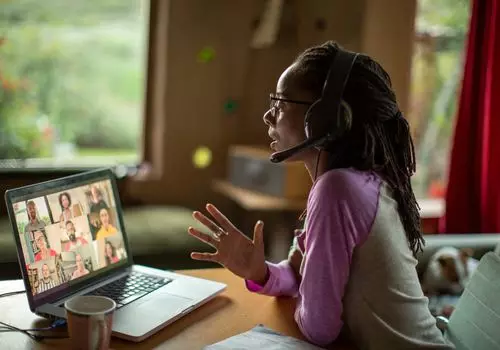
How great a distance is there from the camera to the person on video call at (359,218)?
1276mm

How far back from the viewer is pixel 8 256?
273cm

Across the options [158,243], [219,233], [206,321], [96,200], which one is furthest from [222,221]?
[158,243]

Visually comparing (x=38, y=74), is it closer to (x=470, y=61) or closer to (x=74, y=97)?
(x=74, y=97)

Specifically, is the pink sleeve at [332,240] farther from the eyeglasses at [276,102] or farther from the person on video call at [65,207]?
the person on video call at [65,207]

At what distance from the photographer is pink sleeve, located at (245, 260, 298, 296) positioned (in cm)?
155

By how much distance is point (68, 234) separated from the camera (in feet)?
4.82

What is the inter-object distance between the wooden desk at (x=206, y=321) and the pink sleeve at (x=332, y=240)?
11 cm

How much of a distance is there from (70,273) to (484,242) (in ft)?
6.62

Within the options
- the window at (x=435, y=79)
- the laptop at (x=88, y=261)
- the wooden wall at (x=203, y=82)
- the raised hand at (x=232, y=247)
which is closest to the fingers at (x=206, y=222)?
the raised hand at (x=232, y=247)

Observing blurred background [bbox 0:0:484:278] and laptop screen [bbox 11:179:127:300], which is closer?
laptop screen [bbox 11:179:127:300]

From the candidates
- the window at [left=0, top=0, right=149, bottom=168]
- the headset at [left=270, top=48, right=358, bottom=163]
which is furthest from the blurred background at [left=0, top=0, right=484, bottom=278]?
the headset at [left=270, top=48, right=358, bottom=163]

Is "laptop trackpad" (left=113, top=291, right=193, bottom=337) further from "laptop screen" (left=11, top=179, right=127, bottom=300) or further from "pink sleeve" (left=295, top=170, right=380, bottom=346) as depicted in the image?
"pink sleeve" (left=295, top=170, right=380, bottom=346)

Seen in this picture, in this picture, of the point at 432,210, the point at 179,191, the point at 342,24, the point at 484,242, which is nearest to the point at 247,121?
the point at 179,191

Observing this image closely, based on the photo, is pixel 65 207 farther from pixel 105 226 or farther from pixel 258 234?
pixel 258 234
